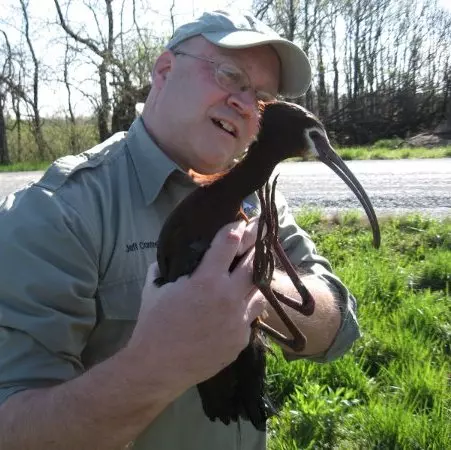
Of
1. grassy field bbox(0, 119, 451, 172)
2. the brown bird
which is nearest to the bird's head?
the brown bird

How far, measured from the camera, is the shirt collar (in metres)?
1.92

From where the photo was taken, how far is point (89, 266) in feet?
5.58

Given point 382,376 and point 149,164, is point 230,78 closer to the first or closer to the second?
point 149,164

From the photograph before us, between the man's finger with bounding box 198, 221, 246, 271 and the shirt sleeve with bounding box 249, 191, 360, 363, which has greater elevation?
the man's finger with bounding box 198, 221, 246, 271

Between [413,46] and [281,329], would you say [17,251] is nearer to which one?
[281,329]

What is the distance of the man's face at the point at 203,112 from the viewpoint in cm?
205

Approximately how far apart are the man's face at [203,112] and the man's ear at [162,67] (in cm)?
2

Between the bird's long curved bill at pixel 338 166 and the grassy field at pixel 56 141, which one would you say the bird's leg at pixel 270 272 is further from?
the grassy field at pixel 56 141

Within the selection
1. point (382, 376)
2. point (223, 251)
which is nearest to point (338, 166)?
point (223, 251)

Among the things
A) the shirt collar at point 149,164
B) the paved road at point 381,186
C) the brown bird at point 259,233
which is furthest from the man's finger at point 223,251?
the paved road at point 381,186

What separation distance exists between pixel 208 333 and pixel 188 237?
0.42 meters

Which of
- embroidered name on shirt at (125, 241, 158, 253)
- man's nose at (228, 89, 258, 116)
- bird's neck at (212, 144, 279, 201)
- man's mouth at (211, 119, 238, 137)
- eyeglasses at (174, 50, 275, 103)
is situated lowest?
embroidered name on shirt at (125, 241, 158, 253)

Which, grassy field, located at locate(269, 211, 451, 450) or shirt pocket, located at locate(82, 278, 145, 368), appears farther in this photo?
grassy field, located at locate(269, 211, 451, 450)

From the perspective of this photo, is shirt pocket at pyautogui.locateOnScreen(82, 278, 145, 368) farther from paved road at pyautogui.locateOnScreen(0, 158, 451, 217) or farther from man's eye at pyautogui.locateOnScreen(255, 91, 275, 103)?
paved road at pyautogui.locateOnScreen(0, 158, 451, 217)
